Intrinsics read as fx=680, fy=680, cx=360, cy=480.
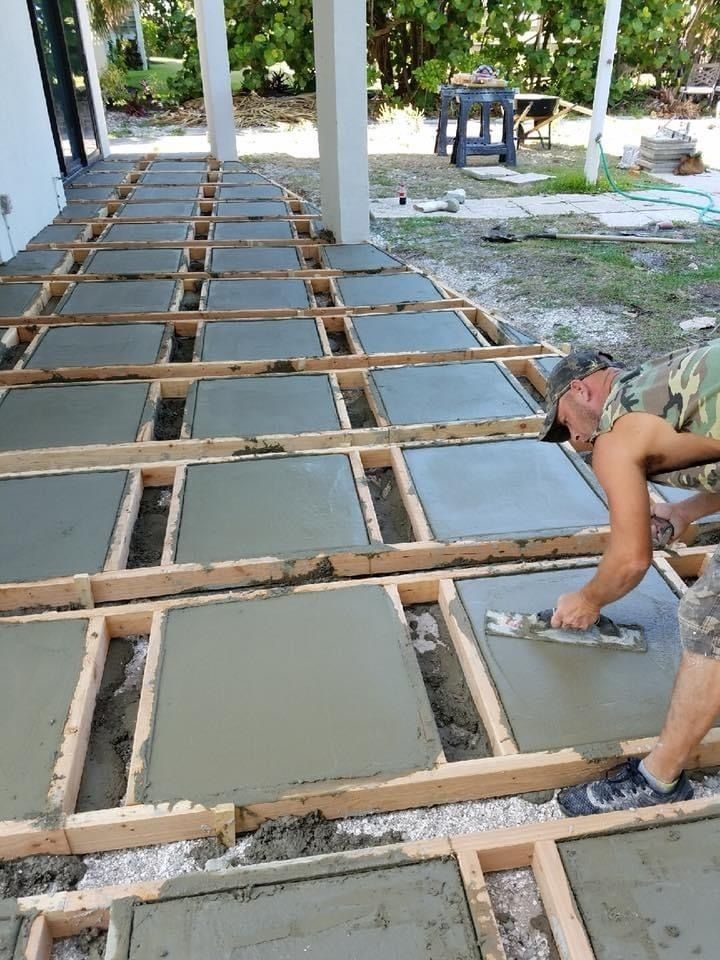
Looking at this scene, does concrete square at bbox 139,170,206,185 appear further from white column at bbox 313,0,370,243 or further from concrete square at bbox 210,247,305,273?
concrete square at bbox 210,247,305,273

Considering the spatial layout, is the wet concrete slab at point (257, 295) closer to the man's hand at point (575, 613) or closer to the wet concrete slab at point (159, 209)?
the wet concrete slab at point (159, 209)

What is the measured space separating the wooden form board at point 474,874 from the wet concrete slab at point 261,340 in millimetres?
2838

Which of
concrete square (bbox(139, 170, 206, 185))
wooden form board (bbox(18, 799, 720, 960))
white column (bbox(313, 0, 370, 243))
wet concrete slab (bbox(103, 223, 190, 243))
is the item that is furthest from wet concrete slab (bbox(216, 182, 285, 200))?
wooden form board (bbox(18, 799, 720, 960))

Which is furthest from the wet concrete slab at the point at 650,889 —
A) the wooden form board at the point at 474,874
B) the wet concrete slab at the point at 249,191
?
the wet concrete slab at the point at 249,191

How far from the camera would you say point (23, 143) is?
6.46 metres

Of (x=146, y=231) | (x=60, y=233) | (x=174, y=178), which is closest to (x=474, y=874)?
(x=146, y=231)

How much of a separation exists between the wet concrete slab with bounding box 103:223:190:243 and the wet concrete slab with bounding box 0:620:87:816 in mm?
4962

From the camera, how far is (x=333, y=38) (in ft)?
18.0

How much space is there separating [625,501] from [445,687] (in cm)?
83

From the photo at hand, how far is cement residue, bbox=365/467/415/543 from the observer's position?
2.75 metres

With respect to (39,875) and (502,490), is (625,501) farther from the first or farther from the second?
(39,875)

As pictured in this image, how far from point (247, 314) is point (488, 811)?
11.7ft

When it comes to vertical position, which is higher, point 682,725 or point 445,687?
point 682,725

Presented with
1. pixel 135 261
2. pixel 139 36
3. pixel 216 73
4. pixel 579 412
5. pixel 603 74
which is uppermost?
pixel 139 36
